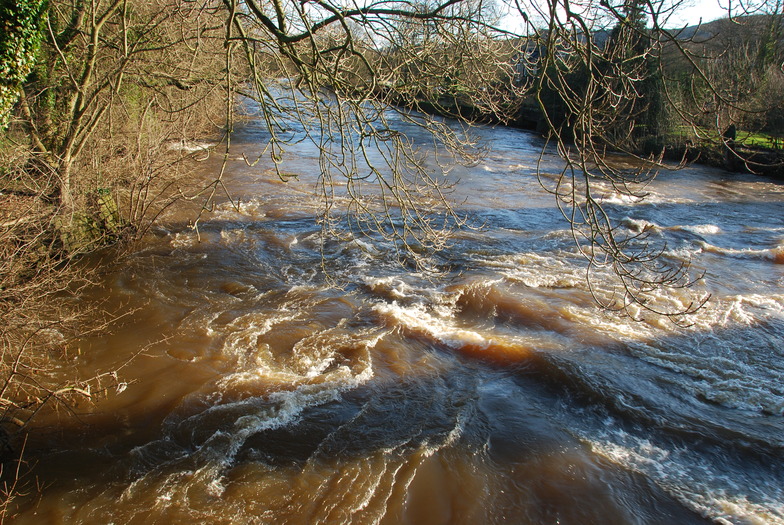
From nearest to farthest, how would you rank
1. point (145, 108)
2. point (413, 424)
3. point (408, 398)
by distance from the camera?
point (413, 424)
point (408, 398)
point (145, 108)

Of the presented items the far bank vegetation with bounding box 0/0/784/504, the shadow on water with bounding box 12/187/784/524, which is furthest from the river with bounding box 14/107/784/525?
the far bank vegetation with bounding box 0/0/784/504

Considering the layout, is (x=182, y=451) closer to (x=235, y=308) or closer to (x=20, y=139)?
(x=235, y=308)

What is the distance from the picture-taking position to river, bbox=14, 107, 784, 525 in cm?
481

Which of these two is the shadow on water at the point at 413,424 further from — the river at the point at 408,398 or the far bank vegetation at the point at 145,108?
the far bank vegetation at the point at 145,108

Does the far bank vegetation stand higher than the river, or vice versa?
the far bank vegetation

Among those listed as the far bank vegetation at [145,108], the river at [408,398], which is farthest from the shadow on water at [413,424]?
the far bank vegetation at [145,108]

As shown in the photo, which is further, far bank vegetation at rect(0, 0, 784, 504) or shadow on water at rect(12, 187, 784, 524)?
far bank vegetation at rect(0, 0, 784, 504)

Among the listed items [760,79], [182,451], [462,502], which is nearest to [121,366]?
[182,451]

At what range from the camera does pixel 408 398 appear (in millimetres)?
6211

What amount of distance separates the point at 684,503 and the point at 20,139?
11516mm

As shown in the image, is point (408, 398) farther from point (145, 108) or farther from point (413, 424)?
point (145, 108)

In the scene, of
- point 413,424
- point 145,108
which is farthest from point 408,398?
point 145,108

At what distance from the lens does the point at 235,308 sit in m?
8.16

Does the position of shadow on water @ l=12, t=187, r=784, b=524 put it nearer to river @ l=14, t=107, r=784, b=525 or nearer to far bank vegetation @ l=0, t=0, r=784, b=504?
river @ l=14, t=107, r=784, b=525
